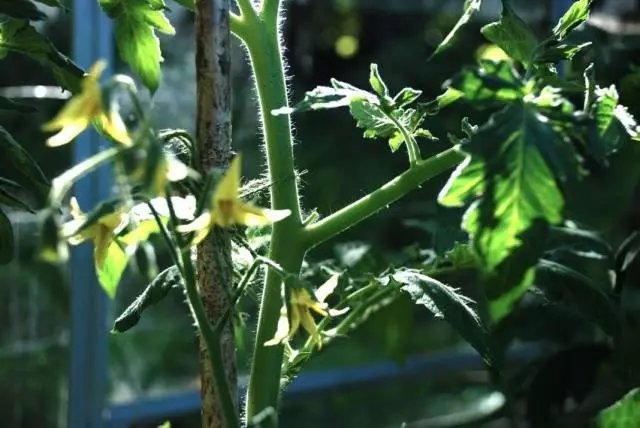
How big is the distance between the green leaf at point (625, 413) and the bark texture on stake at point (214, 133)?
283 mm

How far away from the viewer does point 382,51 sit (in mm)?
1921

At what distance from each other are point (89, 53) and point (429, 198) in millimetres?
771

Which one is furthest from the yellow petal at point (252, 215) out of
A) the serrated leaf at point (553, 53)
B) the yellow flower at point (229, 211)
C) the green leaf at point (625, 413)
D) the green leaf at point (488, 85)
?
the green leaf at point (625, 413)

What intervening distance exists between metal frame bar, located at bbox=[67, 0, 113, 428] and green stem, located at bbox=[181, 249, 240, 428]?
81 cm

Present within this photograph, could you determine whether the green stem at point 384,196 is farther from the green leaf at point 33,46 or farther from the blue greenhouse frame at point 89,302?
the blue greenhouse frame at point 89,302

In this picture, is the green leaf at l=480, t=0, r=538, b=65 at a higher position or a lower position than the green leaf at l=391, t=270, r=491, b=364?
higher

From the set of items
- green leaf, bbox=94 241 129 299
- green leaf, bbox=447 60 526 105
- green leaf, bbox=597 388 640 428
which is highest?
green leaf, bbox=447 60 526 105

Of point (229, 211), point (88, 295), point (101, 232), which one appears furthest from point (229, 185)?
point (88, 295)

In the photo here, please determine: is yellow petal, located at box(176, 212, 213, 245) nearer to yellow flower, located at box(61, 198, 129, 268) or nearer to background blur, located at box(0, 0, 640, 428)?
yellow flower, located at box(61, 198, 129, 268)

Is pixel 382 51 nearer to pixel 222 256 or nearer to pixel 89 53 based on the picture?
pixel 89 53

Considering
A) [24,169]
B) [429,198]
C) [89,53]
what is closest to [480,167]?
[24,169]

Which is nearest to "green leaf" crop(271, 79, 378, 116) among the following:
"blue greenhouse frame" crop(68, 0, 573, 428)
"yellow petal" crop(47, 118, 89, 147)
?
"yellow petal" crop(47, 118, 89, 147)

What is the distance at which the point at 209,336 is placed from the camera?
495mm

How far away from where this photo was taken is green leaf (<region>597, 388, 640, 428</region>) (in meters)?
0.66
